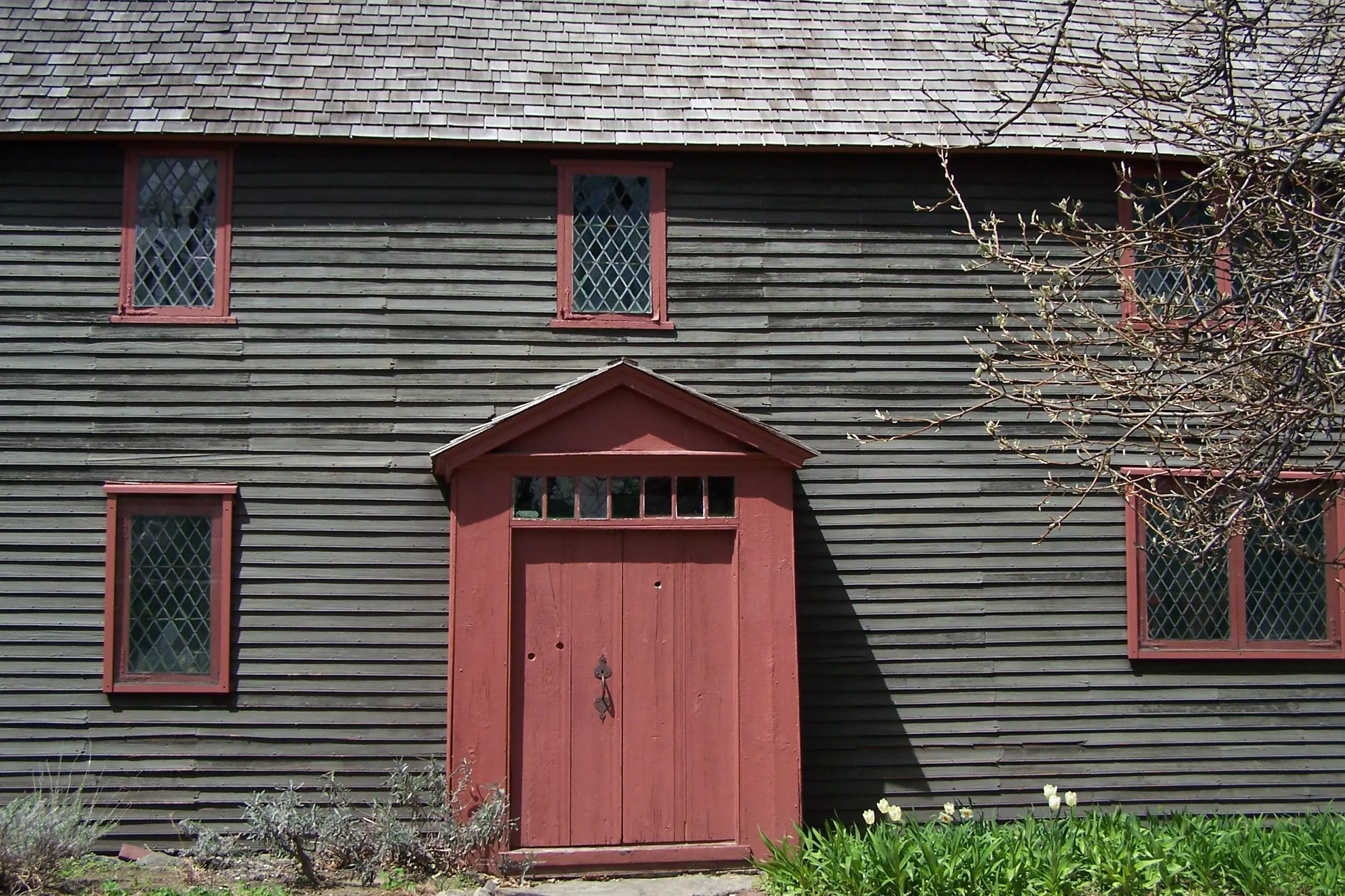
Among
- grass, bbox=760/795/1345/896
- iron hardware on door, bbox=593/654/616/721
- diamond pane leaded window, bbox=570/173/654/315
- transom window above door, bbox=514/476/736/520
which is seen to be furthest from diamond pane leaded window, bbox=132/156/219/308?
grass, bbox=760/795/1345/896

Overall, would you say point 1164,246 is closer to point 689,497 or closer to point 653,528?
point 689,497

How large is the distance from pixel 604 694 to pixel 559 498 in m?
1.38

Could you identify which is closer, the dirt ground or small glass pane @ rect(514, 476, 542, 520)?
the dirt ground

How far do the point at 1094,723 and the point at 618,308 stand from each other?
4.86 m

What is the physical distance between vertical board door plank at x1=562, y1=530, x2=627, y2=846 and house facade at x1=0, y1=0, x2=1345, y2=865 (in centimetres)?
3

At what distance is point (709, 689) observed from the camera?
804 cm

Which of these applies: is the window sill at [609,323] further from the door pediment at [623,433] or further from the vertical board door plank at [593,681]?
the vertical board door plank at [593,681]

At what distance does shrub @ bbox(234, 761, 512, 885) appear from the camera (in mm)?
7488

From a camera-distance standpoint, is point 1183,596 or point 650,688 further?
point 1183,596

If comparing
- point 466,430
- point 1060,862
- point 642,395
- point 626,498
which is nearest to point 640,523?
point 626,498

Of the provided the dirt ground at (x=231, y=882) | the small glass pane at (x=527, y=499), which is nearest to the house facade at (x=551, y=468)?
the small glass pane at (x=527, y=499)

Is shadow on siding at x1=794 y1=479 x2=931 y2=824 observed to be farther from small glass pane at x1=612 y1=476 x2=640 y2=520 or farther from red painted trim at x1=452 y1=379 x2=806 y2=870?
small glass pane at x1=612 y1=476 x2=640 y2=520

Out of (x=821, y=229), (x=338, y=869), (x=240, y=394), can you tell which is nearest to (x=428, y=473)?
(x=240, y=394)

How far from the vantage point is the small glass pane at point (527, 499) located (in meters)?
8.07
